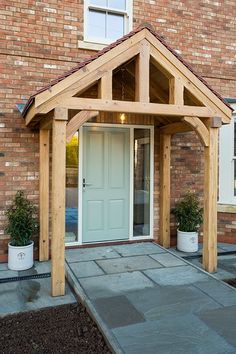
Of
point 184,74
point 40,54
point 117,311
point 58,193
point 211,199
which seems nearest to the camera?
point 117,311

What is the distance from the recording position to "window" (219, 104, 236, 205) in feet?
23.0

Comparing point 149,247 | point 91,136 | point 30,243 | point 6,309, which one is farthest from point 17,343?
point 91,136

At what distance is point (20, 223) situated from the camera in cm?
521

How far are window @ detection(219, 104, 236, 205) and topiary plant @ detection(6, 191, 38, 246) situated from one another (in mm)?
4045

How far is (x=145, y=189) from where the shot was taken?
6699 mm

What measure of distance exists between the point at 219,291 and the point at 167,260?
1315 millimetres

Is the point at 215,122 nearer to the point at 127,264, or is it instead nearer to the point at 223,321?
the point at 127,264

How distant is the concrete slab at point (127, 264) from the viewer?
5.11m

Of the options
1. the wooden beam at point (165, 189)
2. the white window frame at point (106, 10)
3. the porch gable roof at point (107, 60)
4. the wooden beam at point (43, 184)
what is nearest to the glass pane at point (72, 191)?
the wooden beam at point (43, 184)

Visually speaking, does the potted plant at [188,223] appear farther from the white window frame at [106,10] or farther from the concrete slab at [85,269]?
the white window frame at [106,10]

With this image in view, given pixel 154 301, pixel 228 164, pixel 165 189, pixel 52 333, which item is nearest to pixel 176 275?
pixel 154 301

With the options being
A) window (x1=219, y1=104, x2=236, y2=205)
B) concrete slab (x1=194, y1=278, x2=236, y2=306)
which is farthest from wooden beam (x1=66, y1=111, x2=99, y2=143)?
window (x1=219, y1=104, x2=236, y2=205)

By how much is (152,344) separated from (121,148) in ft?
13.2

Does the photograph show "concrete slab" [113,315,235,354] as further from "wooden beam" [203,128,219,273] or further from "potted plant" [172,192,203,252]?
"potted plant" [172,192,203,252]
